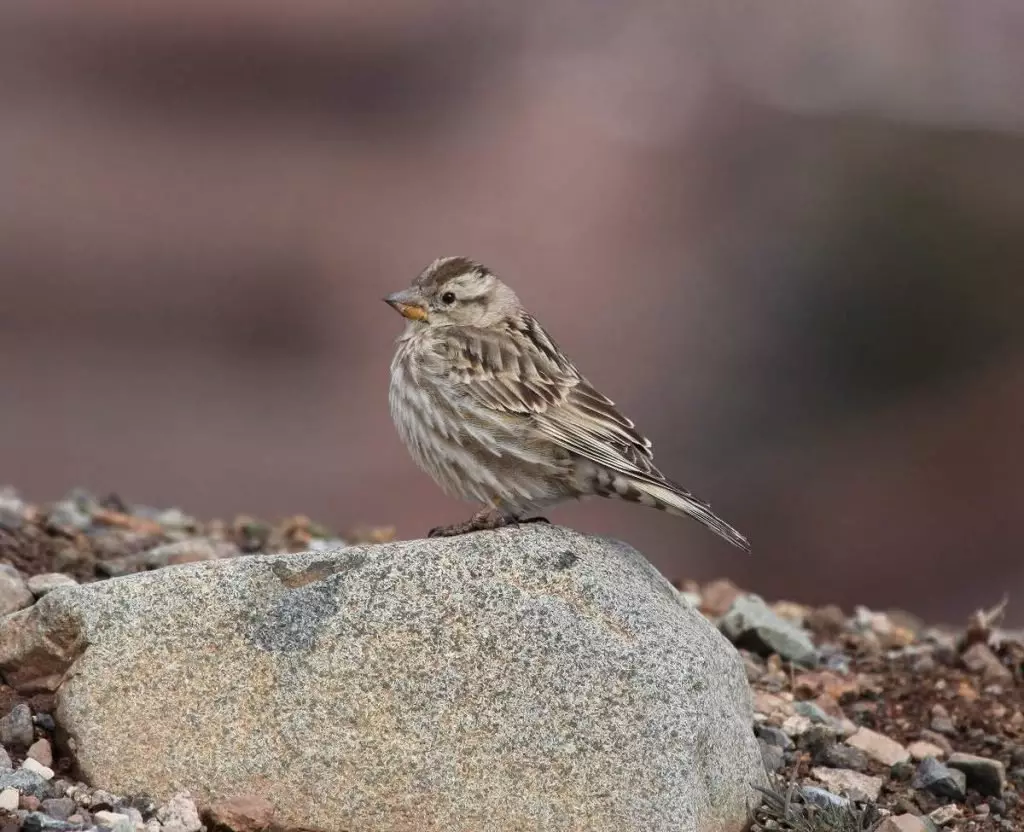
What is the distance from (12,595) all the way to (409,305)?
2.13m

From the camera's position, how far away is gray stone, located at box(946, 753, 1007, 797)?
668 cm

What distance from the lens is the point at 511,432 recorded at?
258 inches

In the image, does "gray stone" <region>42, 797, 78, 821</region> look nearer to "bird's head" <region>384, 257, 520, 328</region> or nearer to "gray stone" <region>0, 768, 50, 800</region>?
"gray stone" <region>0, 768, 50, 800</region>

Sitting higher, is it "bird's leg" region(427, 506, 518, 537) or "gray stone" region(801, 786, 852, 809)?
"bird's leg" region(427, 506, 518, 537)

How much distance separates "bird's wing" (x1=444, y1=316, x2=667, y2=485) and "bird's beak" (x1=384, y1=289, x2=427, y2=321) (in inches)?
9.5

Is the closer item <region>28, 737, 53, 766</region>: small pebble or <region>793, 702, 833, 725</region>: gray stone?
<region>28, 737, 53, 766</region>: small pebble

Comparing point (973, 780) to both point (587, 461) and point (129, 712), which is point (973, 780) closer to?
point (587, 461)

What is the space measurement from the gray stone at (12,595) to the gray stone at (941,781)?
149 inches

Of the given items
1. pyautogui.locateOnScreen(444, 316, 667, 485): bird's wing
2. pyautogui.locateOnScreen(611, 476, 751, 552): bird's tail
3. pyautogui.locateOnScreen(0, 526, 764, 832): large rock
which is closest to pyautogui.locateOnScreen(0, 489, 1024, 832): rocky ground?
pyautogui.locateOnScreen(0, 526, 764, 832): large rock

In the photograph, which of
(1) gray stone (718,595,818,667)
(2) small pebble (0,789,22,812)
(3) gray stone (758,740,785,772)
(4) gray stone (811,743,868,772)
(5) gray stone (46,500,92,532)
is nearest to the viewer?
(2) small pebble (0,789,22,812)

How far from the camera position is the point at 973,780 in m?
6.75

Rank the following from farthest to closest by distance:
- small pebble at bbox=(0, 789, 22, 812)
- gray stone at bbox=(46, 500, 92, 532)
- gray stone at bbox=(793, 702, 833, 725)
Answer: gray stone at bbox=(46, 500, 92, 532) → gray stone at bbox=(793, 702, 833, 725) → small pebble at bbox=(0, 789, 22, 812)

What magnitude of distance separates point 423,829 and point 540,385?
2059 mm

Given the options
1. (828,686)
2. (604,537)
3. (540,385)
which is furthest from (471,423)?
(828,686)
